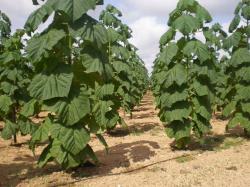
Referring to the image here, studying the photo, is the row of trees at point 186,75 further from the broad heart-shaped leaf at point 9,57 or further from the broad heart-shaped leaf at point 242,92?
the broad heart-shaped leaf at point 9,57

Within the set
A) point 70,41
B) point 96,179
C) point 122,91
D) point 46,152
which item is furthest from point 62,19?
point 122,91

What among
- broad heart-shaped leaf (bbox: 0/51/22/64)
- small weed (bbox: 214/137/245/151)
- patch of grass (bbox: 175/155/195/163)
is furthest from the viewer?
broad heart-shaped leaf (bbox: 0/51/22/64)

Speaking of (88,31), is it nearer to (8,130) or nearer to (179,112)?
(179,112)

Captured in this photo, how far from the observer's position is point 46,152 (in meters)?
7.59

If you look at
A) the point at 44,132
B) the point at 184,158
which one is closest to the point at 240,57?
the point at 184,158

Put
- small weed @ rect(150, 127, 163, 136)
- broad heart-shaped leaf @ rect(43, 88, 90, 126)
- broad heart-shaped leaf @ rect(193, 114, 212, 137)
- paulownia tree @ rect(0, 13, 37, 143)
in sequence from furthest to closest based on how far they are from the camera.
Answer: small weed @ rect(150, 127, 163, 136) < paulownia tree @ rect(0, 13, 37, 143) < broad heart-shaped leaf @ rect(193, 114, 212, 137) < broad heart-shaped leaf @ rect(43, 88, 90, 126)

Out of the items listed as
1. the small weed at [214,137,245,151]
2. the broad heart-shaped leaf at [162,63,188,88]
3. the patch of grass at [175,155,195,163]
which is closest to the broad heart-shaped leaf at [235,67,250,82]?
the small weed at [214,137,245,151]

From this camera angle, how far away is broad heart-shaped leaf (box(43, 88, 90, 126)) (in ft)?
22.5

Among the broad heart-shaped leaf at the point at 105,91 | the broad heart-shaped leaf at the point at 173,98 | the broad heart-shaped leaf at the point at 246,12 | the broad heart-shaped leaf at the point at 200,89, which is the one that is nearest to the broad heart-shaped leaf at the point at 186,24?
the broad heart-shaped leaf at the point at 200,89

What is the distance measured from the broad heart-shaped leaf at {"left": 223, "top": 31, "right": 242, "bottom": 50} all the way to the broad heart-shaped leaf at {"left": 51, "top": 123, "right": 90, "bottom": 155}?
19.5 feet

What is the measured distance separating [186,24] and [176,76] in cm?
123

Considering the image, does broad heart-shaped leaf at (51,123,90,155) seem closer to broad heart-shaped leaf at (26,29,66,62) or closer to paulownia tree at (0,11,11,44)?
broad heart-shaped leaf at (26,29,66,62)

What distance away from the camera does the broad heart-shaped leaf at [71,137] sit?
691 cm

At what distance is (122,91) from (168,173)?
6.66 meters
